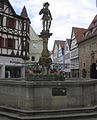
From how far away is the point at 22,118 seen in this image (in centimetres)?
1098

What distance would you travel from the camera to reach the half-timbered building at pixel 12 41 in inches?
1540

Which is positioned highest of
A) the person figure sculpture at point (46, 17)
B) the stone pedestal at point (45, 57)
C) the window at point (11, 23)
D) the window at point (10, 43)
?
the window at point (11, 23)

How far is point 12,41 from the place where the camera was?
134 ft

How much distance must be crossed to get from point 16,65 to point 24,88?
29.5 metres

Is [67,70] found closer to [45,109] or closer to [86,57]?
[86,57]

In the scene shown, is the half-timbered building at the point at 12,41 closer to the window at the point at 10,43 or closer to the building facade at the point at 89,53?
the window at the point at 10,43

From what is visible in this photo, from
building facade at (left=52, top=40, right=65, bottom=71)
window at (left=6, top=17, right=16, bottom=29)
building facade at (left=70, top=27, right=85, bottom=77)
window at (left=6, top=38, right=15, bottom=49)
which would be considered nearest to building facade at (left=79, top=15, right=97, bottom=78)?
building facade at (left=70, top=27, right=85, bottom=77)

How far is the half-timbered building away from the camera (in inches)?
1540

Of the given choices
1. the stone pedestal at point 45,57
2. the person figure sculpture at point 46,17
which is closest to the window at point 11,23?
the person figure sculpture at point 46,17

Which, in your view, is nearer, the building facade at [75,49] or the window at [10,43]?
the window at [10,43]

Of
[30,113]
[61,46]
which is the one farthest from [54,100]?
[61,46]

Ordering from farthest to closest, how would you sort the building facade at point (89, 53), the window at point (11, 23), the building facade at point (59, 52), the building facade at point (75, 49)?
the building facade at point (59, 52) < the building facade at point (75, 49) < the building facade at point (89, 53) < the window at point (11, 23)

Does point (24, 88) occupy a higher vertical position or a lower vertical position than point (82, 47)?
lower

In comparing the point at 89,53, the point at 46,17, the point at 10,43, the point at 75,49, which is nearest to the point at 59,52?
the point at 75,49
